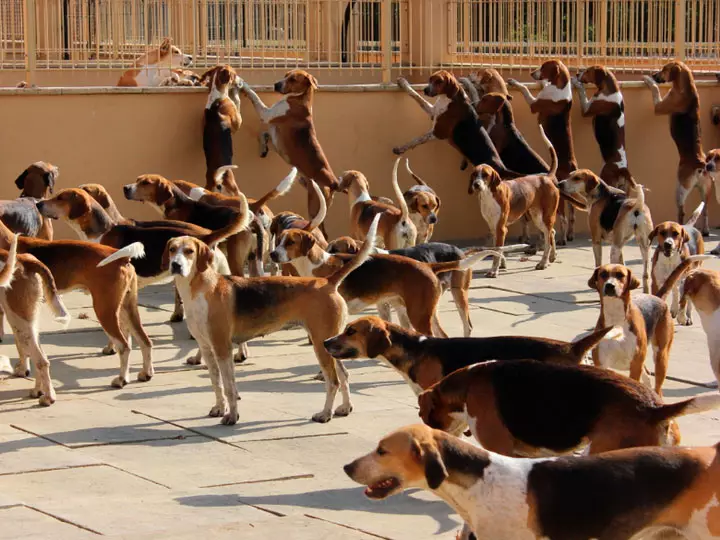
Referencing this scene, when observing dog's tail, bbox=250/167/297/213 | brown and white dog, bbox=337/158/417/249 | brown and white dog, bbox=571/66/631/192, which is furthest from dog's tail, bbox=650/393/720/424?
brown and white dog, bbox=571/66/631/192

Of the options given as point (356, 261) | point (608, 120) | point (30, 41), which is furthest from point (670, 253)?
point (30, 41)

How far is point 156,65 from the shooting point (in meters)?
14.6

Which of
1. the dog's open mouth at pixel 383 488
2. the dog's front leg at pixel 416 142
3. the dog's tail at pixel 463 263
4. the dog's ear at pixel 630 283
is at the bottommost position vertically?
the dog's open mouth at pixel 383 488

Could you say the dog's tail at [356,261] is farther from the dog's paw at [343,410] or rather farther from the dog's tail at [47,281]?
the dog's tail at [47,281]

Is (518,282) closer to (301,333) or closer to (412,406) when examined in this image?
(301,333)

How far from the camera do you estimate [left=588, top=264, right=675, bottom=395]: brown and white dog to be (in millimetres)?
7859

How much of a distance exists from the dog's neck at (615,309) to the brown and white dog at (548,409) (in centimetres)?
219

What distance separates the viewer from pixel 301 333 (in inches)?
426

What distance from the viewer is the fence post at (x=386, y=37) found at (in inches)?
616

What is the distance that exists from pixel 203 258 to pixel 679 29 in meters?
11.4

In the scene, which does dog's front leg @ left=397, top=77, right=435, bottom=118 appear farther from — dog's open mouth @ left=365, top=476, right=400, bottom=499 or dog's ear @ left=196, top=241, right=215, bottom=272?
dog's open mouth @ left=365, top=476, right=400, bottom=499

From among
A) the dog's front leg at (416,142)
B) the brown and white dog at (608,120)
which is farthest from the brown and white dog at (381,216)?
the brown and white dog at (608,120)

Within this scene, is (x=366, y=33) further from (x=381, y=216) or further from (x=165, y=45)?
(x=381, y=216)

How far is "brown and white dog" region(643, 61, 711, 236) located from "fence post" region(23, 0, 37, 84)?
755 centimetres
